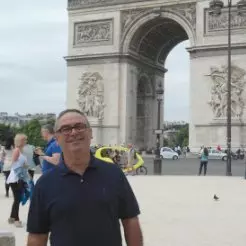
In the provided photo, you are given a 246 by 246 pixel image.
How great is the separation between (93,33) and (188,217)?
27875 mm

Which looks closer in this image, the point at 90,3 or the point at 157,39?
the point at 90,3

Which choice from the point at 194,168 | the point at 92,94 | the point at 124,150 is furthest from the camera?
the point at 92,94

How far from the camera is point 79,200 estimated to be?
2320 mm

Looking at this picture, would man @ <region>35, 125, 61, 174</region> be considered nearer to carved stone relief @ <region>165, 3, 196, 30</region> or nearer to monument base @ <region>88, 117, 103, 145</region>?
carved stone relief @ <region>165, 3, 196, 30</region>

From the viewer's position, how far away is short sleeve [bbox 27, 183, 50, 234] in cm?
238

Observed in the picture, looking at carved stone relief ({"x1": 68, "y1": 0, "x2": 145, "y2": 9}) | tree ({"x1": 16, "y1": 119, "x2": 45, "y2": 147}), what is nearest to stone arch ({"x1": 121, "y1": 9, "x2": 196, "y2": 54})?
carved stone relief ({"x1": 68, "y1": 0, "x2": 145, "y2": 9})

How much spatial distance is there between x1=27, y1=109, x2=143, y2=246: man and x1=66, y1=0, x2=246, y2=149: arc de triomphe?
2848cm

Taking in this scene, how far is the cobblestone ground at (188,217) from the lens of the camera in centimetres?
641

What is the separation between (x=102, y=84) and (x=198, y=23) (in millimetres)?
6895

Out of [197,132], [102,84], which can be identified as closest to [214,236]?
[197,132]

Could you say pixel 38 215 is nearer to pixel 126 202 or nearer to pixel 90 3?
pixel 126 202

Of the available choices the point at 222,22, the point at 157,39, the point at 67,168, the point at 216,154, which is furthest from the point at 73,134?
the point at 157,39

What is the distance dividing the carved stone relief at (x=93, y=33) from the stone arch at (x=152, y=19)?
1.00 metres

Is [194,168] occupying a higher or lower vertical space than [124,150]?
lower
